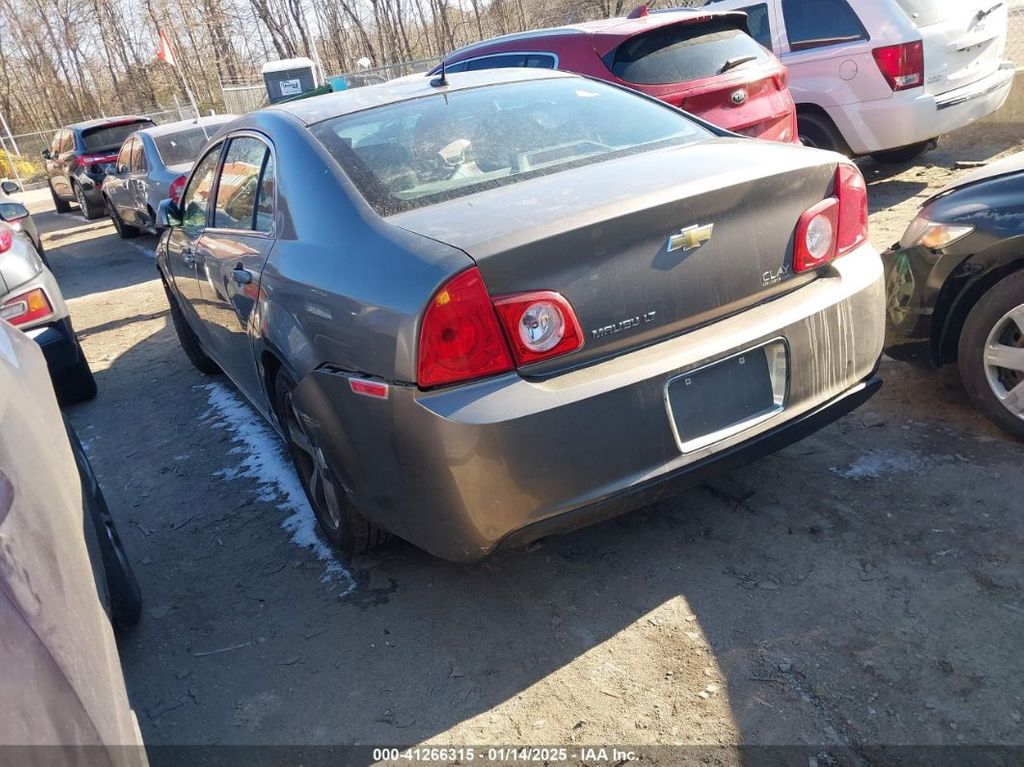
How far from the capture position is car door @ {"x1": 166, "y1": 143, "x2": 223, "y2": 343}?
4.33m

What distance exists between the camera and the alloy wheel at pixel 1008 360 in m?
3.19

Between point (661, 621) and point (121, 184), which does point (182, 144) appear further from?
point (661, 621)

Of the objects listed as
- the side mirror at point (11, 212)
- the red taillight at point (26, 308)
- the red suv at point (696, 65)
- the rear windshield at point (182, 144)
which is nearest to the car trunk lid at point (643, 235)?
the red suv at point (696, 65)

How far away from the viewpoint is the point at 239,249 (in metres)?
3.54

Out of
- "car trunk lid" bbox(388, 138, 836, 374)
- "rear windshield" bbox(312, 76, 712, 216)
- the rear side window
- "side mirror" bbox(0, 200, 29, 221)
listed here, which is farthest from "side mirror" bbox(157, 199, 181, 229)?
the rear side window

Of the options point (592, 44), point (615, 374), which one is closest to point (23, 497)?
point (615, 374)

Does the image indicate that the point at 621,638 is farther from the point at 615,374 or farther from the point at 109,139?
the point at 109,139

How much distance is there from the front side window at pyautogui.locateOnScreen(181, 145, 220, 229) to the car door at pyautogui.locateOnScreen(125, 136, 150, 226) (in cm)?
628

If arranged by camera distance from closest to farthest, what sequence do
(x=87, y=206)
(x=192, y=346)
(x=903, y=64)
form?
(x=192, y=346)
(x=903, y=64)
(x=87, y=206)

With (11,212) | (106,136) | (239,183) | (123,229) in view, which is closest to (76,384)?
(11,212)

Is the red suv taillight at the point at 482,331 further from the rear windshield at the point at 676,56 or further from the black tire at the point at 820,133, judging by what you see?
the black tire at the point at 820,133

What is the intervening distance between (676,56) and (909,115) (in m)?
2.19

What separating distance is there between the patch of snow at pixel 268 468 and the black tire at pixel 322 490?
9 centimetres

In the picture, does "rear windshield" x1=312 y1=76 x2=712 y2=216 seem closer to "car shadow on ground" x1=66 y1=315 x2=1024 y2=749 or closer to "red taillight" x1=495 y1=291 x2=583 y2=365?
"red taillight" x1=495 y1=291 x2=583 y2=365
